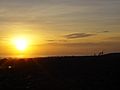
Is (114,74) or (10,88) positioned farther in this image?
(114,74)

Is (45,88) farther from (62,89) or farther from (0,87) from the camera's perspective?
(0,87)

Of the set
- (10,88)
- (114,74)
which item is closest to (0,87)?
(10,88)

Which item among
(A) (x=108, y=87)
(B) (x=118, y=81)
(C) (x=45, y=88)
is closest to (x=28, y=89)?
(C) (x=45, y=88)

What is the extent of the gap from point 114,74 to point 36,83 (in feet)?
36.9

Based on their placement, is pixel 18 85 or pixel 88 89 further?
pixel 18 85

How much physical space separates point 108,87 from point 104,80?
5.89 metres

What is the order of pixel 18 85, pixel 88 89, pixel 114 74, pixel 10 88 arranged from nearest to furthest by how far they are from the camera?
pixel 88 89 < pixel 10 88 < pixel 18 85 < pixel 114 74

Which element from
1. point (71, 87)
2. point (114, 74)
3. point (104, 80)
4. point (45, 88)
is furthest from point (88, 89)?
point (114, 74)

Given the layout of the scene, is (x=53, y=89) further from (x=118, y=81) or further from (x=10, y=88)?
(x=118, y=81)

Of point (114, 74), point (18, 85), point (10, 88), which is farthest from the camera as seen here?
point (114, 74)

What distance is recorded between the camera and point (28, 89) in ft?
113

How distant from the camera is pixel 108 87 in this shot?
34125 millimetres

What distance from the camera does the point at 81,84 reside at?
121 feet

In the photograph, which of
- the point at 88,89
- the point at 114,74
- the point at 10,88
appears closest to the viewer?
the point at 88,89
